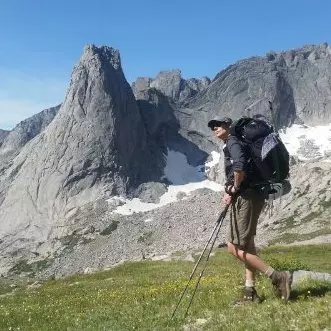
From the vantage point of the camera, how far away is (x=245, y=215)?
11.3 metres

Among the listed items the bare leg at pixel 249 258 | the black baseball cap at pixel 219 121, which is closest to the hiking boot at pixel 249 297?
the bare leg at pixel 249 258

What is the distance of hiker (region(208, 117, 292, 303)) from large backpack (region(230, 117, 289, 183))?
0.17 m

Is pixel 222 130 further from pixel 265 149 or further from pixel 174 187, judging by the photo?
pixel 174 187

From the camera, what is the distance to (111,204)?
16525 centimetres

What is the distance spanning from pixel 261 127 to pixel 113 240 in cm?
12430

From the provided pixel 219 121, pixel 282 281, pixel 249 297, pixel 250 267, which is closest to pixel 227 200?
pixel 250 267

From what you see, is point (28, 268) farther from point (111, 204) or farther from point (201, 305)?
point (201, 305)

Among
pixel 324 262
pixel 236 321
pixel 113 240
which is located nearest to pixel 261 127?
pixel 236 321

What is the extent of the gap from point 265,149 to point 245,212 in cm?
151

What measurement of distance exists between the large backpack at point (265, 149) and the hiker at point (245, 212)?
0.17 meters

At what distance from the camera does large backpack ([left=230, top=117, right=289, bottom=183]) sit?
10867 mm

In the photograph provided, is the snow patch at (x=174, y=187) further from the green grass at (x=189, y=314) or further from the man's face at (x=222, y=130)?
the man's face at (x=222, y=130)

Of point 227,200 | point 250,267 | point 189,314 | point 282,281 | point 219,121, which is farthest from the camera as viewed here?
point 219,121

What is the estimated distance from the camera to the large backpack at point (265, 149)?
35.7 feet
